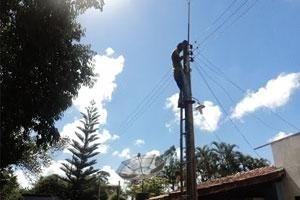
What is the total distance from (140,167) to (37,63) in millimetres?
13814

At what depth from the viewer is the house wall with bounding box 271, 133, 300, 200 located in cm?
1282

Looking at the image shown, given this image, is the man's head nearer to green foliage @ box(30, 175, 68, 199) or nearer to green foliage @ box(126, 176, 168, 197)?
green foliage @ box(126, 176, 168, 197)

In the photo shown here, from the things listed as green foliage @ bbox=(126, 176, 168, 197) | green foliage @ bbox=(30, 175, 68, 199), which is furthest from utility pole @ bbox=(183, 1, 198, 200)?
green foliage @ bbox=(30, 175, 68, 199)

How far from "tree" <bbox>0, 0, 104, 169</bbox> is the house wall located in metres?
7.52

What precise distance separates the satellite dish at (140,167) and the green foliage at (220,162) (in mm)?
22452

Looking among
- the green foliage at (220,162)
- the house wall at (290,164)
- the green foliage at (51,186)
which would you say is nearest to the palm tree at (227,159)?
the green foliage at (220,162)

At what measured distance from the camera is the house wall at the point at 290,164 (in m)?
12.8

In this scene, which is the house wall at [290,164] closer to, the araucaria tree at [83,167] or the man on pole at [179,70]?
the man on pole at [179,70]

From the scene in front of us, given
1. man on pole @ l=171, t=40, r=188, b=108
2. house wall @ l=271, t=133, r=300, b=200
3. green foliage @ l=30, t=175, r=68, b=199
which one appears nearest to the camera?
man on pole @ l=171, t=40, r=188, b=108

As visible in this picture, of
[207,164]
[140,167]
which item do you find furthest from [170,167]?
[140,167]

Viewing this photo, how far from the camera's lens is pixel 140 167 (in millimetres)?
22500

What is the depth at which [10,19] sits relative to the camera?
31.0 ft

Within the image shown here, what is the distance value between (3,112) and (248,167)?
4082 centimetres

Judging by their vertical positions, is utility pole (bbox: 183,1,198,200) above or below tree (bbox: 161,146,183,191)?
below
